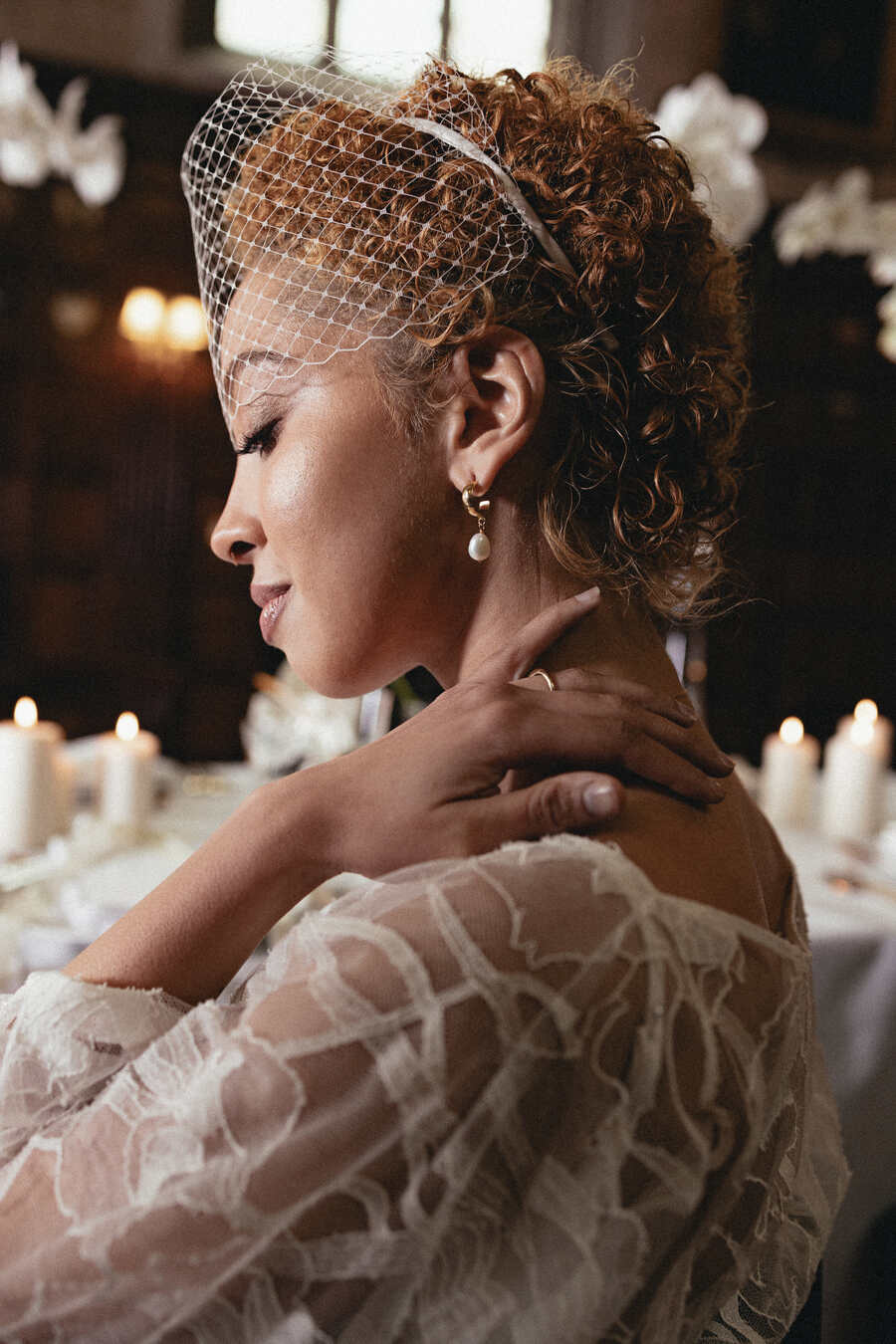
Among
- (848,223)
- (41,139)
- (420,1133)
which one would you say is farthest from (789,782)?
(41,139)

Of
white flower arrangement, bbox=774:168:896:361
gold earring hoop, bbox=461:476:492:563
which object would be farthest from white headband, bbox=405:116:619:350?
white flower arrangement, bbox=774:168:896:361

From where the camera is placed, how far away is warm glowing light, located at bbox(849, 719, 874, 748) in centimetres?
274

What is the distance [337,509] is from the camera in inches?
41.8

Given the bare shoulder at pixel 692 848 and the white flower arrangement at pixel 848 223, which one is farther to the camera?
the white flower arrangement at pixel 848 223

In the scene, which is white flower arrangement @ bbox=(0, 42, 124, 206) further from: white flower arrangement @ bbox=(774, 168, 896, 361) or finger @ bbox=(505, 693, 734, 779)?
finger @ bbox=(505, 693, 734, 779)

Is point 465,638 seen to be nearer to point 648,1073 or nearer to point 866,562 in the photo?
point 648,1073

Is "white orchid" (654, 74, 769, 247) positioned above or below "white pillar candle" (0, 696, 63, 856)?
above

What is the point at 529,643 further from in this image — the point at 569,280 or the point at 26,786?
the point at 26,786

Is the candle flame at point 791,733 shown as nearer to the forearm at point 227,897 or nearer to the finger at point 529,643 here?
the finger at point 529,643

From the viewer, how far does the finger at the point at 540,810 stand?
872mm

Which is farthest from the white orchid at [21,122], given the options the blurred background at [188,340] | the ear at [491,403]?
the blurred background at [188,340]

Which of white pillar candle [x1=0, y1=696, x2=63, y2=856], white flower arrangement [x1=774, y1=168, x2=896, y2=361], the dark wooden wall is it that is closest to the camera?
white pillar candle [x1=0, y1=696, x2=63, y2=856]

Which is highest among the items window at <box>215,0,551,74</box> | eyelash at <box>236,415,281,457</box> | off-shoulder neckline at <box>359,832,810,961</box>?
window at <box>215,0,551,74</box>

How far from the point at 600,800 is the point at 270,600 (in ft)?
1.46
